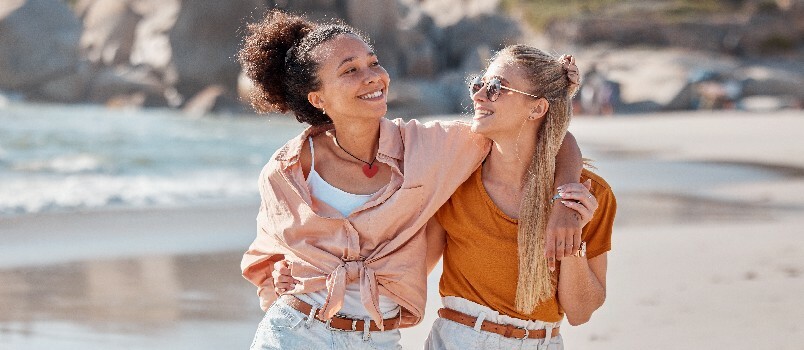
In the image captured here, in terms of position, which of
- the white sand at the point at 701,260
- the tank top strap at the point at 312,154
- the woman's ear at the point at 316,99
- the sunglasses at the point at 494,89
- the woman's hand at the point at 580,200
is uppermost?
the woman's ear at the point at 316,99

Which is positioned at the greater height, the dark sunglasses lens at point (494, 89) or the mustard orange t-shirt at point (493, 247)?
the dark sunglasses lens at point (494, 89)

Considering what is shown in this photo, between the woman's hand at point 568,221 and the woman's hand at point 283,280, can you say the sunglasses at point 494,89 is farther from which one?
the woman's hand at point 283,280

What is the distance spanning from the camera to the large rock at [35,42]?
38.5m

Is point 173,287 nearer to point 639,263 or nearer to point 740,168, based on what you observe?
point 639,263

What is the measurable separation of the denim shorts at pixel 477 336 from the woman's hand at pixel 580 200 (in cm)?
38

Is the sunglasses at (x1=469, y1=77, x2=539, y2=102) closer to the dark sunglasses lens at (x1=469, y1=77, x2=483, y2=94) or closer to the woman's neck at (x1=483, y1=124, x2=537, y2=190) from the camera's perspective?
the dark sunglasses lens at (x1=469, y1=77, x2=483, y2=94)

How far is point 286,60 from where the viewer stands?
3.62 m

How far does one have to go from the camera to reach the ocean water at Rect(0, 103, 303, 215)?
1259 centimetres

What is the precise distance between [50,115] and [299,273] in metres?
29.9

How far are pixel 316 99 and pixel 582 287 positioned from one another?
3.37 feet

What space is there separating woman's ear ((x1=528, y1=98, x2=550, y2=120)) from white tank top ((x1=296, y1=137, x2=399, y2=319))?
1.78ft

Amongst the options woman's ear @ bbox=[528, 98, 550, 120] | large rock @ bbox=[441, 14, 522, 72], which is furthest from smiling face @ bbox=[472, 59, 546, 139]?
large rock @ bbox=[441, 14, 522, 72]

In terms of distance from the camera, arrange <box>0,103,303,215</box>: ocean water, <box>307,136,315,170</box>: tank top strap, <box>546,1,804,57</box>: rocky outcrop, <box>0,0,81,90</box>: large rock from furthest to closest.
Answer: <box>546,1,804,57</box>: rocky outcrop, <box>0,0,81,90</box>: large rock, <box>0,103,303,215</box>: ocean water, <box>307,136,315,170</box>: tank top strap

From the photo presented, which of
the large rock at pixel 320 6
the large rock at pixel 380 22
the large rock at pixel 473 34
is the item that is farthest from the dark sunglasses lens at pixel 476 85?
the large rock at pixel 473 34
